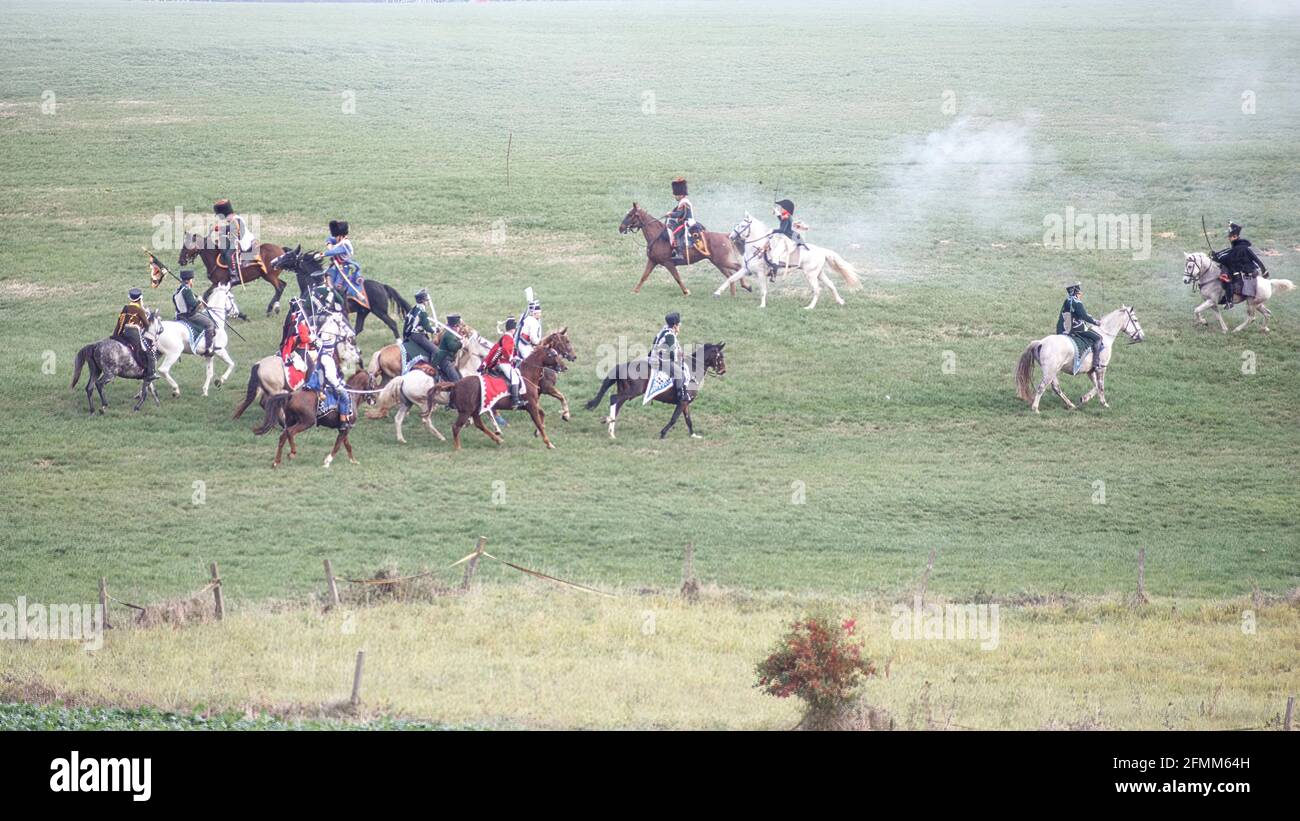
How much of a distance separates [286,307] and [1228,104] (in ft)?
136

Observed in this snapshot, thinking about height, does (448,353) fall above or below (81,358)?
above

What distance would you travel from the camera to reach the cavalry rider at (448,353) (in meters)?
26.1

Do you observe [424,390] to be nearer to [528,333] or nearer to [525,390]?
[525,390]

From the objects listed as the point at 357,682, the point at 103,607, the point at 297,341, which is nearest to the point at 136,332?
the point at 297,341

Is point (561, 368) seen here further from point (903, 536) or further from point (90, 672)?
point (90, 672)

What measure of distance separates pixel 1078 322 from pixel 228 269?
17299 millimetres

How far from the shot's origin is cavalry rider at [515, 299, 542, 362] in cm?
2627

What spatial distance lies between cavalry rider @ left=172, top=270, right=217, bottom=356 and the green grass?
3.89 ft

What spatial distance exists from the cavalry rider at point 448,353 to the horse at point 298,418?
180 centimetres

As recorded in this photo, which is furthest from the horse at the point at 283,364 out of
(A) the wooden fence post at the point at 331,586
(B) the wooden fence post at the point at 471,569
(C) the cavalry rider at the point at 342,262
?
(A) the wooden fence post at the point at 331,586

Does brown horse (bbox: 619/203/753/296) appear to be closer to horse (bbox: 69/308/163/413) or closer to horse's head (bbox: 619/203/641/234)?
horse's head (bbox: 619/203/641/234)

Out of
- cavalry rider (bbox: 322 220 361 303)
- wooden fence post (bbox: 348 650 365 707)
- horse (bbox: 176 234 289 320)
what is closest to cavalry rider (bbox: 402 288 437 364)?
cavalry rider (bbox: 322 220 361 303)

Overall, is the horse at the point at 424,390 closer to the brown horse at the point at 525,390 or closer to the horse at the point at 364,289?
the brown horse at the point at 525,390

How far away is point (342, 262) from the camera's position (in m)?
29.3
